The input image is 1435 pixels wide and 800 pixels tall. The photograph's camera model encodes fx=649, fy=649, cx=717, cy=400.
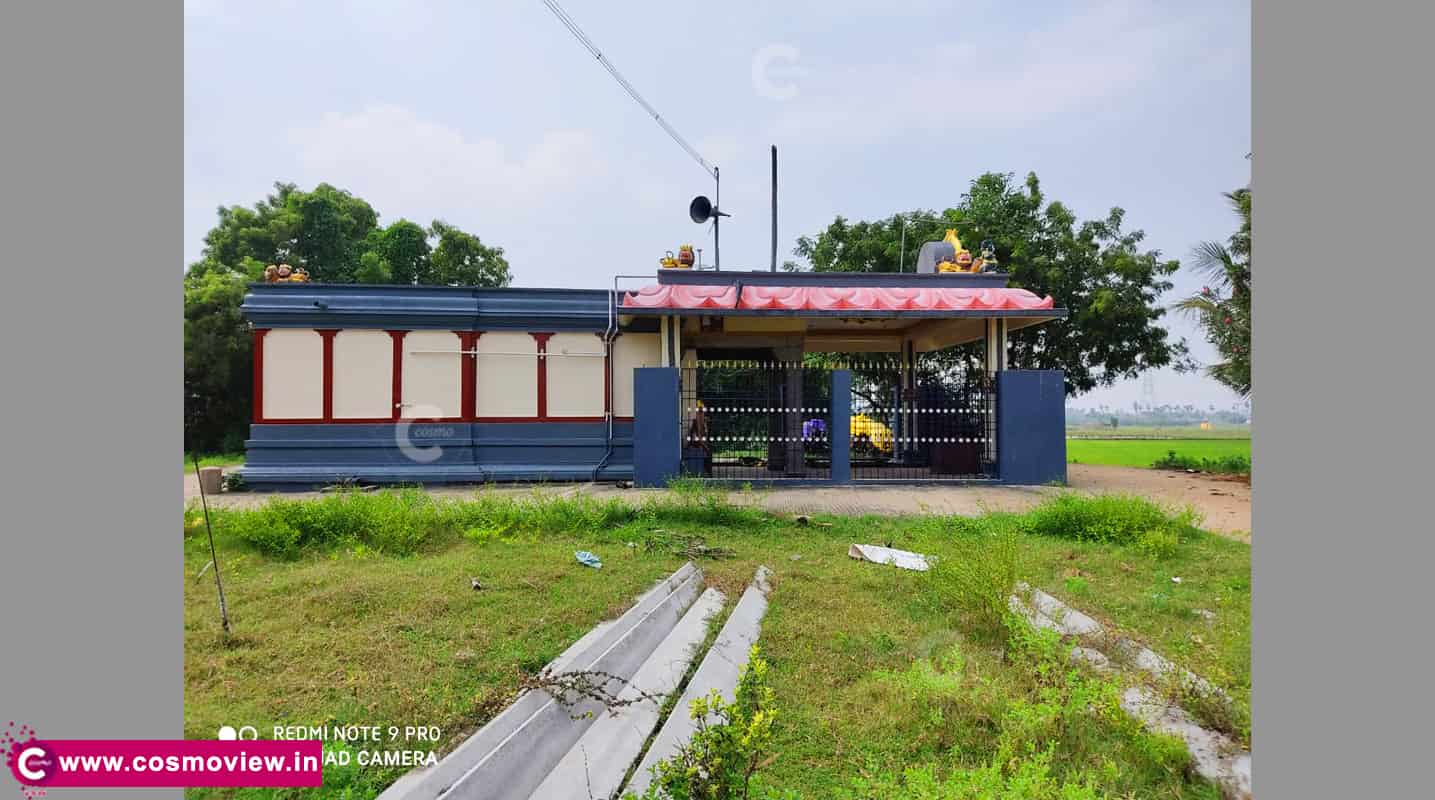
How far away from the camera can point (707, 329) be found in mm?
12500

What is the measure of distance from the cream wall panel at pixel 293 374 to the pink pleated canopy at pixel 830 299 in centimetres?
538

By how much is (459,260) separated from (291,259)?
5926mm

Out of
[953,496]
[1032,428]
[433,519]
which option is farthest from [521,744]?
[1032,428]

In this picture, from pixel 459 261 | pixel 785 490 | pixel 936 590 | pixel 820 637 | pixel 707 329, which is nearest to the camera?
pixel 820 637

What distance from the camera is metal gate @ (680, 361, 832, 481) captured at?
10641 mm

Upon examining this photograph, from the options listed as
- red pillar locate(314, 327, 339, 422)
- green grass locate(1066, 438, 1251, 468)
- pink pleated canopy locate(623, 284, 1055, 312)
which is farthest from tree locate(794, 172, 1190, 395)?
red pillar locate(314, 327, 339, 422)

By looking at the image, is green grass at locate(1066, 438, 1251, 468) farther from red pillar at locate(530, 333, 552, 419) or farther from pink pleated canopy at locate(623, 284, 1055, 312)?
red pillar at locate(530, 333, 552, 419)

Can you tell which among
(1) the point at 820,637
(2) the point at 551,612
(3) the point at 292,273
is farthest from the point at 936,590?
(3) the point at 292,273

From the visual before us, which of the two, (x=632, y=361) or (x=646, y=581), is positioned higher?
(x=632, y=361)

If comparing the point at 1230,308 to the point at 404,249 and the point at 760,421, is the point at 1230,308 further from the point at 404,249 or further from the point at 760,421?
the point at 404,249

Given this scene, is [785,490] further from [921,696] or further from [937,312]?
[921,696]

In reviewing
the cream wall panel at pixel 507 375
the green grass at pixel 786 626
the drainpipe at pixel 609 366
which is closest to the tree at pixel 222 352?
the cream wall panel at pixel 507 375

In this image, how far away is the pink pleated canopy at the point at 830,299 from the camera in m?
10.3

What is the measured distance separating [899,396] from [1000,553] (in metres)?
8.26
